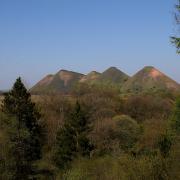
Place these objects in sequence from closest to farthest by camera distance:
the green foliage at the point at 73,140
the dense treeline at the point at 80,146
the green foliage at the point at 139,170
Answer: the green foliage at the point at 139,170 < the dense treeline at the point at 80,146 < the green foliage at the point at 73,140

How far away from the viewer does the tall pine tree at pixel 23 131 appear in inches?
1346

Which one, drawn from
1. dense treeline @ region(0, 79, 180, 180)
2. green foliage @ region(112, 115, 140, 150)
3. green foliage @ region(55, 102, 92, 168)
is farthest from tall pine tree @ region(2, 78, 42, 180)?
green foliage @ region(112, 115, 140, 150)

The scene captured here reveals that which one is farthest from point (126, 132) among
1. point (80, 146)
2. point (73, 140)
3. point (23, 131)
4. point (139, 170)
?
point (139, 170)

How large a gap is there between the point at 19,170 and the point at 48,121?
22.0 metres

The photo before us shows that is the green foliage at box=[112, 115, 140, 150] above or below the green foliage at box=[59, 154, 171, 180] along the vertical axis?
below

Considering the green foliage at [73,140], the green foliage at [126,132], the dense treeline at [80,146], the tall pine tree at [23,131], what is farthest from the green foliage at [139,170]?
the green foliage at [126,132]

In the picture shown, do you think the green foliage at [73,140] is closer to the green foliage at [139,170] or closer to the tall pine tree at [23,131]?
the tall pine tree at [23,131]

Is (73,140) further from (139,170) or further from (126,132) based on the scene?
(139,170)

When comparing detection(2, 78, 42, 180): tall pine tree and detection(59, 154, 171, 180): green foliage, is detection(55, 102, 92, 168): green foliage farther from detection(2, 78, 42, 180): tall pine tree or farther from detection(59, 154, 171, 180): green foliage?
detection(59, 154, 171, 180): green foliage

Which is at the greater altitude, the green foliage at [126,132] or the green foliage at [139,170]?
the green foliage at [139,170]

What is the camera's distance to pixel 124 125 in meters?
51.5

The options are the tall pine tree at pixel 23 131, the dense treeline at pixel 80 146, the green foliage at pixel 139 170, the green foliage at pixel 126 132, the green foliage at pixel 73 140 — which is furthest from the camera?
the green foliage at pixel 126 132

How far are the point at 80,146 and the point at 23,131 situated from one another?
259 inches

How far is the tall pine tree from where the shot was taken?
34.2 metres
